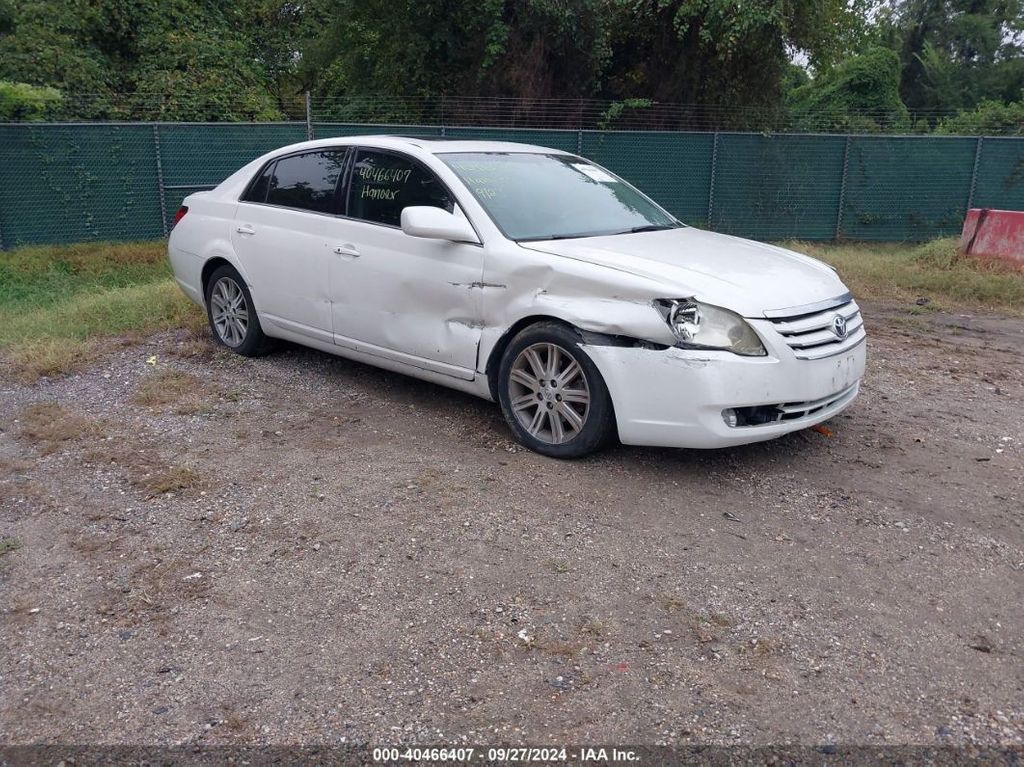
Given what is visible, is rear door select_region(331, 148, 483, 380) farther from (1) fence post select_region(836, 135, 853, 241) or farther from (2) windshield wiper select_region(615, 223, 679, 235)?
(1) fence post select_region(836, 135, 853, 241)

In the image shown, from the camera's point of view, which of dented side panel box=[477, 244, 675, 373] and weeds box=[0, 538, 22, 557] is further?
dented side panel box=[477, 244, 675, 373]

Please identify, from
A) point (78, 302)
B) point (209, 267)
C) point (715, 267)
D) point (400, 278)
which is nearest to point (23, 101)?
point (78, 302)

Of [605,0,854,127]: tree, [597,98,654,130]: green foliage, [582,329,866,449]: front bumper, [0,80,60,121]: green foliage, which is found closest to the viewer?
[582,329,866,449]: front bumper

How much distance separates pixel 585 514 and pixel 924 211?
541 inches

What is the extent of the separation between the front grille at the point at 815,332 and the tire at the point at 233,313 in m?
3.74

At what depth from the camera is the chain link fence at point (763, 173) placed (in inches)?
532

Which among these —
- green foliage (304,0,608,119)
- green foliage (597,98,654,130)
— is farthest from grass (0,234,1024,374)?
green foliage (304,0,608,119)

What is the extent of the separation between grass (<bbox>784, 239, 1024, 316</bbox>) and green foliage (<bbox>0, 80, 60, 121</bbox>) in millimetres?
11795

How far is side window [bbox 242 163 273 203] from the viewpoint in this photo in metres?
6.49

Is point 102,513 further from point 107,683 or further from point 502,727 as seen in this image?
point 502,727

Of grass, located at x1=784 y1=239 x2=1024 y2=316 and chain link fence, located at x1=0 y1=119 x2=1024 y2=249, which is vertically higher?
chain link fence, located at x1=0 y1=119 x2=1024 y2=249

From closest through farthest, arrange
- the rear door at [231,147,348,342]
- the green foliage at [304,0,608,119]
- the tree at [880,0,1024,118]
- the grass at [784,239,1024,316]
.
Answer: the rear door at [231,147,348,342] → the grass at [784,239,1024,316] → the green foliage at [304,0,608,119] → the tree at [880,0,1024,118]

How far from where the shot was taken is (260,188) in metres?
6.53

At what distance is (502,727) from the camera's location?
109 inches
